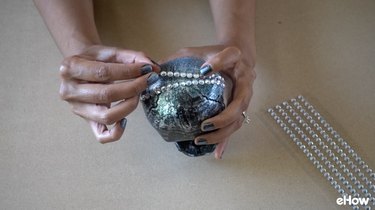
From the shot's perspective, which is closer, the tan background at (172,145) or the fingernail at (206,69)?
the fingernail at (206,69)

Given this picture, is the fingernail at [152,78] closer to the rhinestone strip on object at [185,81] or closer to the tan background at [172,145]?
the rhinestone strip on object at [185,81]

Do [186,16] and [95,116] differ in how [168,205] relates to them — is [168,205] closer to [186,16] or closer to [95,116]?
→ [95,116]

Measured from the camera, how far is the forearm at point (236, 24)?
30.6 inches

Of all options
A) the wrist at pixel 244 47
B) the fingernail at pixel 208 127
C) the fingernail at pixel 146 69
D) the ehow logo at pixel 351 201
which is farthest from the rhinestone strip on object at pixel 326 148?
the fingernail at pixel 146 69

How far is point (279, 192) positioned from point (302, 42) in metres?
0.40

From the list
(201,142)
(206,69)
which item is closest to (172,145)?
(201,142)

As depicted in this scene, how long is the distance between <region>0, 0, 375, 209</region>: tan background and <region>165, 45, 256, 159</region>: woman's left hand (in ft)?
0.32

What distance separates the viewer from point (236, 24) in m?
0.80

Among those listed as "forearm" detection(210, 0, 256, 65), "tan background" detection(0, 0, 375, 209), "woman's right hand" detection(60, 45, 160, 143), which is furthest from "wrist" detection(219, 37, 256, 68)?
"woman's right hand" detection(60, 45, 160, 143)

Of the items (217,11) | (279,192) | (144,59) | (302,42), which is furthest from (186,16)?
(279,192)

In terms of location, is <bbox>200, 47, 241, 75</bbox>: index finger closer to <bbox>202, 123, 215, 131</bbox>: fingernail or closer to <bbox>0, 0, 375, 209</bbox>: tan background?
<bbox>202, 123, 215, 131</bbox>: fingernail

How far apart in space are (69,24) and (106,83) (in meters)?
0.21

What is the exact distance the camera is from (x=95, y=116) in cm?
64

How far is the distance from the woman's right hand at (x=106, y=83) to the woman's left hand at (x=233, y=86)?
0.32ft
